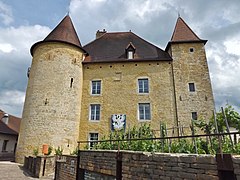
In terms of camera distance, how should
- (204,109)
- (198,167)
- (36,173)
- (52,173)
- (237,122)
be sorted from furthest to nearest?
1. (204,109)
2. (237,122)
3. (52,173)
4. (36,173)
5. (198,167)

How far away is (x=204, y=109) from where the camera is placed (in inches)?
Result: 581

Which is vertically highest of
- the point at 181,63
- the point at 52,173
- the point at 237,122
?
the point at 181,63

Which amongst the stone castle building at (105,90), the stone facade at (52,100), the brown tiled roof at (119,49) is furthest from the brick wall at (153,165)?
the brown tiled roof at (119,49)

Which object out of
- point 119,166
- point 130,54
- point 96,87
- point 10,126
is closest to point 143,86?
point 130,54

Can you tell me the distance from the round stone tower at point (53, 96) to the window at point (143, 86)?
5.35m

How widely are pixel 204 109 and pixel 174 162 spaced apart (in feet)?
42.6

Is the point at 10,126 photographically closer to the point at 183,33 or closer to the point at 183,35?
the point at 183,35

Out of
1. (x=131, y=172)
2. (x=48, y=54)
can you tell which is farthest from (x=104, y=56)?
(x=131, y=172)

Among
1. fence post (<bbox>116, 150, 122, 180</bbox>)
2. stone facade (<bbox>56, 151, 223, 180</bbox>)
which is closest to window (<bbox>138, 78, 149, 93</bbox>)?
stone facade (<bbox>56, 151, 223, 180</bbox>)

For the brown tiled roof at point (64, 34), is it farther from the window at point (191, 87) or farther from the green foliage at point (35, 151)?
the window at point (191, 87)

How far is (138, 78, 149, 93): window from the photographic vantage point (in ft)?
52.7

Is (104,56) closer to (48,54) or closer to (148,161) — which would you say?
(48,54)

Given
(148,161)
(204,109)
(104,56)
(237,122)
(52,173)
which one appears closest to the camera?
(148,161)

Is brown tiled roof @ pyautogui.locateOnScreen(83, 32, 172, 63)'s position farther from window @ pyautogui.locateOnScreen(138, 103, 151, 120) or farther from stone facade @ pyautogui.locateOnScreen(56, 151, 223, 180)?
stone facade @ pyautogui.locateOnScreen(56, 151, 223, 180)
